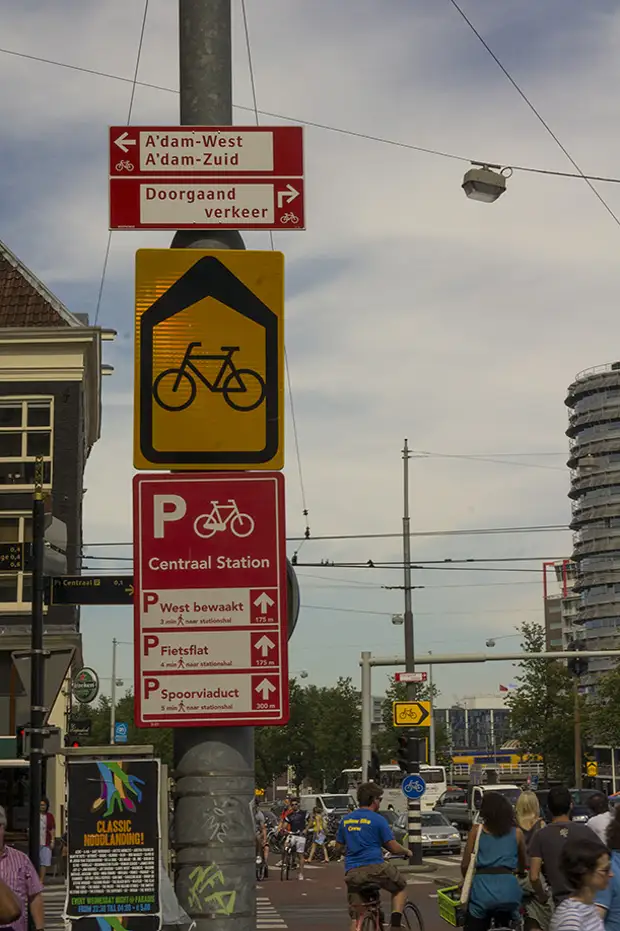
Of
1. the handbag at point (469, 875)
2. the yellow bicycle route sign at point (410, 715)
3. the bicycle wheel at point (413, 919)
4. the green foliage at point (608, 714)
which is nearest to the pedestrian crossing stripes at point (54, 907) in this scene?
the bicycle wheel at point (413, 919)

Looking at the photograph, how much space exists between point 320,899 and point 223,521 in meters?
24.6

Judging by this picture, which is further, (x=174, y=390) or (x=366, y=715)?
(x=366, y=715)

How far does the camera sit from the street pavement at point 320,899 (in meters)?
22.1

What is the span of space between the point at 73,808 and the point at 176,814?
3.15 m

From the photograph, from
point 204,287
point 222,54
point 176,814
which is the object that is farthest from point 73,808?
point 222,54

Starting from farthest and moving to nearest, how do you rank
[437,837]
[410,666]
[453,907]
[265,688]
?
[437,837]
[410,666]
[453,907]
[265,688]

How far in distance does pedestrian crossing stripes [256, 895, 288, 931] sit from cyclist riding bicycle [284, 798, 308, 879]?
26.2 ft

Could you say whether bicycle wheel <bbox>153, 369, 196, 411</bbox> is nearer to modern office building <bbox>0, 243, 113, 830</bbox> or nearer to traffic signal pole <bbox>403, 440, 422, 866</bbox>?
traffic signal pole <bbox>403, 440, 422, 866</bbox>

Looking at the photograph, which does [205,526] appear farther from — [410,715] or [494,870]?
[410,715]

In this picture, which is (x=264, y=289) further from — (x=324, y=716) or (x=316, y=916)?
(x=324, y=716)

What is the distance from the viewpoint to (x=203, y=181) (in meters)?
5.09

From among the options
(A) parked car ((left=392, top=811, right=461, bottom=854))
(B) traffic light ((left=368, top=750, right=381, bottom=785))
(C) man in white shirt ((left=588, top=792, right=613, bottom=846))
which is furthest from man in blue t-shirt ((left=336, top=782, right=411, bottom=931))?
(A) parked car ((left=392, top=811, right=461, bottom=854))

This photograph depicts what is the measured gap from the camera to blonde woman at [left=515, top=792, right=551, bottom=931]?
11.9 m

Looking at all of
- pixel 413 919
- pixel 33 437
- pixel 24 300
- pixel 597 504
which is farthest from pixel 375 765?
pixel 597 504
